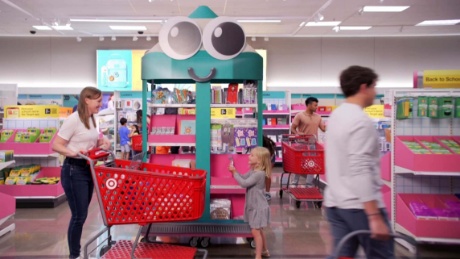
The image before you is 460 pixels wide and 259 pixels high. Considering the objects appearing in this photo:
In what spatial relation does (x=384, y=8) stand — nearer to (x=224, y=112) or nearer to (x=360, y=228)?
(x=224, y=112)

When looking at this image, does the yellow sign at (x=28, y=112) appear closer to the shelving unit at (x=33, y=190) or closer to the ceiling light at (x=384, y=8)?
the shelving unit at (x=33, y=190)

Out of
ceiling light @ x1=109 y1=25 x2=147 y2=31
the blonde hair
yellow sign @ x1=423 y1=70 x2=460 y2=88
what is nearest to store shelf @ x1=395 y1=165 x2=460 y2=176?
yellow sign @ x1=423 y1=70 x2=460 y2=88

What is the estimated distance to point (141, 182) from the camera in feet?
11.6

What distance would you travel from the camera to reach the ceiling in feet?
35.9

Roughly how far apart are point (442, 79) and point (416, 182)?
4.05 feet

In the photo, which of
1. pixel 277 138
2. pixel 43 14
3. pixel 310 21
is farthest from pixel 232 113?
pixel 43 14

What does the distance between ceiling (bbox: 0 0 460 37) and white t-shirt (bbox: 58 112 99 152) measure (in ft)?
24.6

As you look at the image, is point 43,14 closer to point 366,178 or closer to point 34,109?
point 34,109

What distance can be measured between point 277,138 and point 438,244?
8.79 metres

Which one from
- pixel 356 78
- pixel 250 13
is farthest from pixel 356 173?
pixel 250 13

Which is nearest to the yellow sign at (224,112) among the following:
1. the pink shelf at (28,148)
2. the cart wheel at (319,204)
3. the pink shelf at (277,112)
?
the pink shelf at (277,112)

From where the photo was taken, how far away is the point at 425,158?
15.0ft

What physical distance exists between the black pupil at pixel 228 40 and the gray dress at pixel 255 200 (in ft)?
4.50

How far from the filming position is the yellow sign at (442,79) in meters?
5.08
